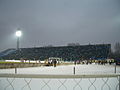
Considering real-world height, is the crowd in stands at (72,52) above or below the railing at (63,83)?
below

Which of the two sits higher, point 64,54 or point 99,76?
point 99,76

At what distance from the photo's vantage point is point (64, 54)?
67.3 metres

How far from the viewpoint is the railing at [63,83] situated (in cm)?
209

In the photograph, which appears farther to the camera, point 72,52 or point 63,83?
point 72,52

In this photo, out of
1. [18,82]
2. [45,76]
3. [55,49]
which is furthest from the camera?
[55,49]

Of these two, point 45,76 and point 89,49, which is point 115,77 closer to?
point 45,76

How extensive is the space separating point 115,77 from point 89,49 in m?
68.1

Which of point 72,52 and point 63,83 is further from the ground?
point 63,83

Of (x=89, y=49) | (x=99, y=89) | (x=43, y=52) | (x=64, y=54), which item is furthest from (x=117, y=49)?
(x=99, y=89)

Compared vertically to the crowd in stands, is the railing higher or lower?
higher

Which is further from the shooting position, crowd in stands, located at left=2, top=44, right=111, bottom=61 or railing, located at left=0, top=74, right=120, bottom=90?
crowd in stands, located at left=2, top=44, right=111, bottom=61

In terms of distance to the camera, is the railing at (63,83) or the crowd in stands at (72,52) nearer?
the railing at (63,83)

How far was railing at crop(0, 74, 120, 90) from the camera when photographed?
6.85 feet

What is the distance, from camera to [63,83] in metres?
2.26
